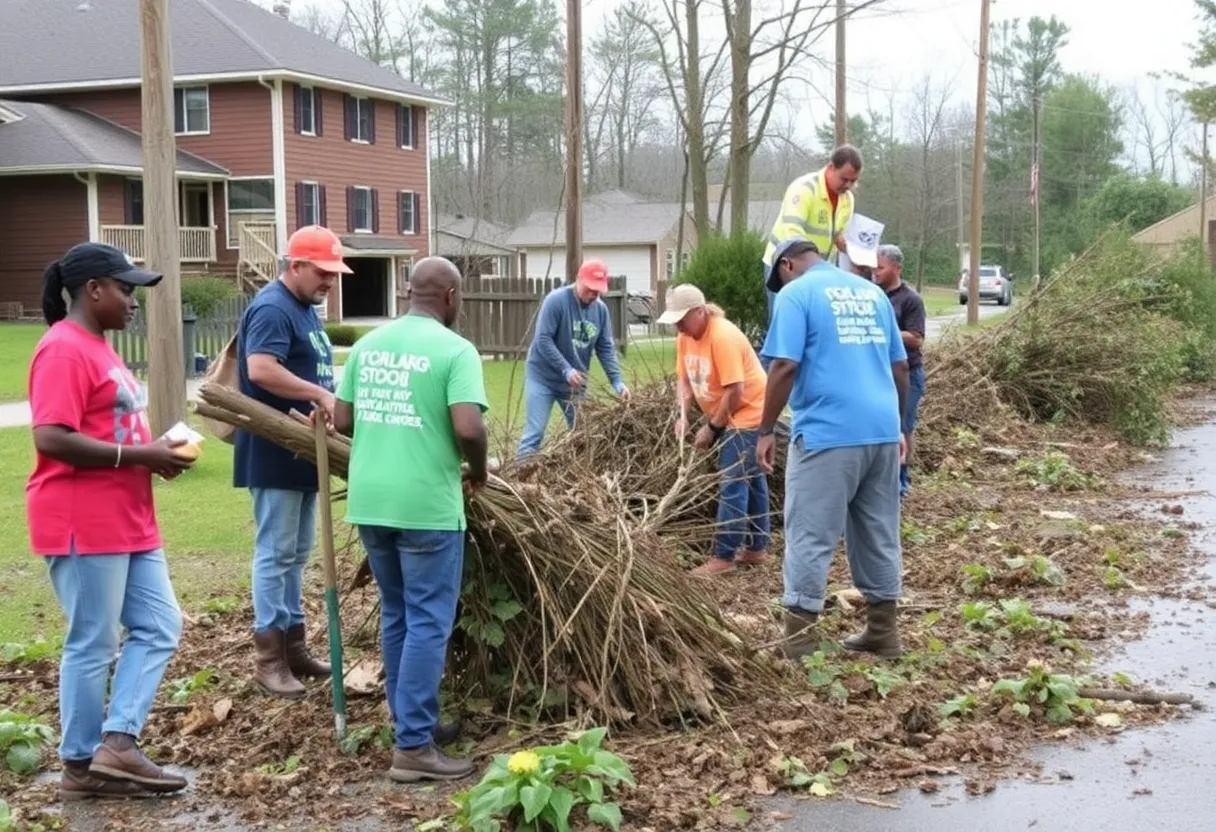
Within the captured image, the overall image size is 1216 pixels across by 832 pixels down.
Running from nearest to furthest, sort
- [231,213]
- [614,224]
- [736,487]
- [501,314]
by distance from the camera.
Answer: [736,487]
[501,314]
[231,213]
[614,224]

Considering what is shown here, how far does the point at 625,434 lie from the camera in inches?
388

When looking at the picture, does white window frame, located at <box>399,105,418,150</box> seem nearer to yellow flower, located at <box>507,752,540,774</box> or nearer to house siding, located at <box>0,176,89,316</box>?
house siding, located at <box>0,176,89,316</box>

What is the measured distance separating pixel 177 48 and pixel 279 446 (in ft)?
128

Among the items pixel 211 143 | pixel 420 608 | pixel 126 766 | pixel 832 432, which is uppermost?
pixel 211 143

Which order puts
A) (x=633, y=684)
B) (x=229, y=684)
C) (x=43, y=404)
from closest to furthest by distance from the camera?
(x=43, y=404)
(x=633, y=684)
(x=229, y=684)

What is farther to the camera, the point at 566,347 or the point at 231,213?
the point at 231,213

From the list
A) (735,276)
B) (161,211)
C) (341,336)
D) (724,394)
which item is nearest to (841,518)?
(724,394)

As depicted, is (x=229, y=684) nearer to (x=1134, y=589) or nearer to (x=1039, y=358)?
(x=1134, y=589)

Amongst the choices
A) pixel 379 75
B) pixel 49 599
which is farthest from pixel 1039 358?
pixel 379 75

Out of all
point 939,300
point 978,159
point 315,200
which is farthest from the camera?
point 939,300

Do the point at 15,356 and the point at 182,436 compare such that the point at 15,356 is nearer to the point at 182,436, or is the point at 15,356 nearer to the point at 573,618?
the point at 182,436

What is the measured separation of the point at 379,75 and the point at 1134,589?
4046 cm

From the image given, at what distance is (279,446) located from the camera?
595cm

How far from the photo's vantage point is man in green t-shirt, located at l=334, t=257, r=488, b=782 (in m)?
5.00
